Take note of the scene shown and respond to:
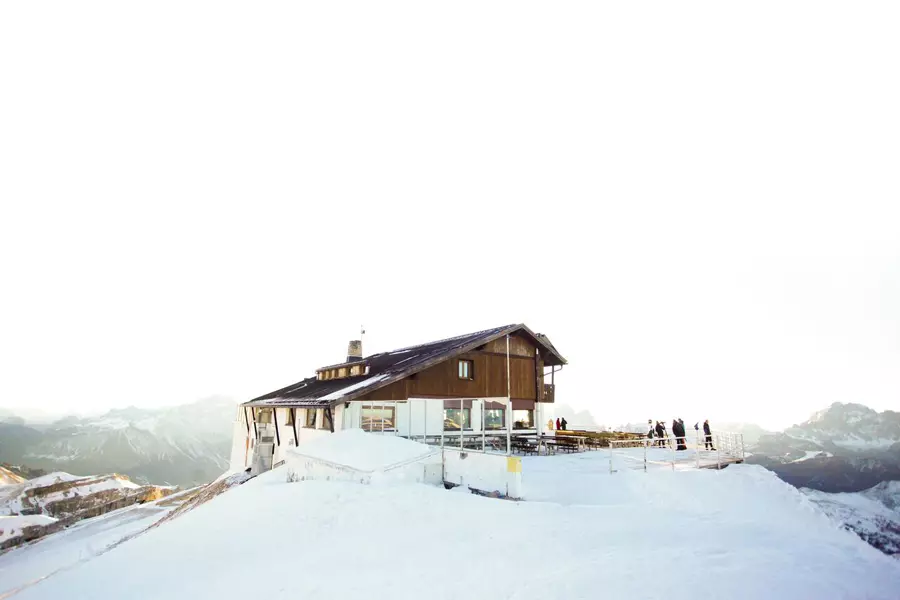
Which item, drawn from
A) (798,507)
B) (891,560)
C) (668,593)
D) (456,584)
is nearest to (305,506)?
(456,584)

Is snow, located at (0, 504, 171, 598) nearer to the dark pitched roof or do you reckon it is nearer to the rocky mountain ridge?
the rocky mountain ridge

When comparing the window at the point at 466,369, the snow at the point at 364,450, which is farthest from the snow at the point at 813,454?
the snow at the point at 364,450

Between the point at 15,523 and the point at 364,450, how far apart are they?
24971 mm

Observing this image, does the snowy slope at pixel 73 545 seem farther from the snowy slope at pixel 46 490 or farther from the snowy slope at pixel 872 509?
the snowy slope at pixel 872 509

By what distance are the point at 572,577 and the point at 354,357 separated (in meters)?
34.1

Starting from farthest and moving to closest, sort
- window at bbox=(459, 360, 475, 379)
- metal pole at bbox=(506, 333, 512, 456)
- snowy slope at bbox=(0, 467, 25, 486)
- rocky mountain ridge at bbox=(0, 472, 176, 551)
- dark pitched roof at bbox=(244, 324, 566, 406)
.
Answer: snowy slope at bbox=(0, 467, 25, 486), rocky mountain ridge at bbox=(0, 472, 176, 551), window at bbox=(459, 360, 475, 379), dark pitched roof at bbox=(244, 324, 566, 406), metal pole at bbox=(506, 333, 512, 456)

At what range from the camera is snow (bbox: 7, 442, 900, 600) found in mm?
8094

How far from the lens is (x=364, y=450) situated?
15.9 m

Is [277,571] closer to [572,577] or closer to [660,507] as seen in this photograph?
[572,577]

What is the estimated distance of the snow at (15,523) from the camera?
Result: 25.5 meters

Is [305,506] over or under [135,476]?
over

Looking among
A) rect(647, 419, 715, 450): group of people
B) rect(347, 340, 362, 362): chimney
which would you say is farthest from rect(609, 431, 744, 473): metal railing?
rect(347, 340, 362, 362): chimney

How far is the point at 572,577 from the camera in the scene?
8094mm

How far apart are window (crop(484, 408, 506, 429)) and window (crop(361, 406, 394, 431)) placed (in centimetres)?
598
